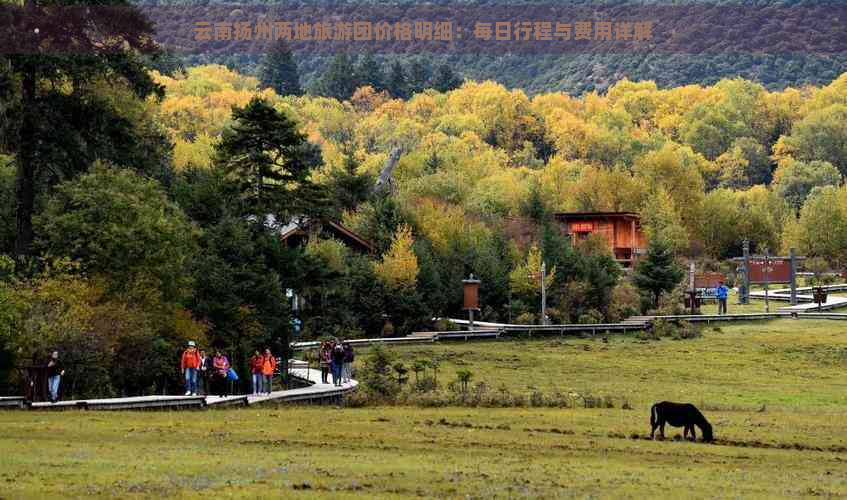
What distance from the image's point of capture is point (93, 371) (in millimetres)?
37812

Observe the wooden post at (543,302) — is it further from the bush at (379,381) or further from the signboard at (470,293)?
the bush at (379,381)

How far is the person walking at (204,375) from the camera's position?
39.9 metres

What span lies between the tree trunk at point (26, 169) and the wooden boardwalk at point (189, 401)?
26.9ft

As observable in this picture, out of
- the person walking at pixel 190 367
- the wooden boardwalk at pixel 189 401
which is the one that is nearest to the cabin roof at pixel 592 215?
the wooden boardwalk at pixel 189 401

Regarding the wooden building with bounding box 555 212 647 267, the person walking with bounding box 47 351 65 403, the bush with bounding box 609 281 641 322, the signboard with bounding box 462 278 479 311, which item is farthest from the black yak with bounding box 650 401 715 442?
the wooden building with bounding box 555 212 647 267

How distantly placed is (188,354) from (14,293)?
4.66 meters

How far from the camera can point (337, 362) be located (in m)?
43.5

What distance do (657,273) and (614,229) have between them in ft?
98.8

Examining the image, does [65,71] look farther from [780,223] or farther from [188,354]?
[780,223]

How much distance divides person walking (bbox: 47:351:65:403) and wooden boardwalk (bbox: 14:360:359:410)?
0.64m

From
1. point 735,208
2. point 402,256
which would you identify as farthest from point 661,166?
point 402,256

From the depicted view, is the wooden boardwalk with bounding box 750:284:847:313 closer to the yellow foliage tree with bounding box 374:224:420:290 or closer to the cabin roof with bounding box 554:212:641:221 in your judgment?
the cabin roof with bounding box 554:212:641:221

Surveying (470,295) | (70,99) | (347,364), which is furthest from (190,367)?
(470,295)

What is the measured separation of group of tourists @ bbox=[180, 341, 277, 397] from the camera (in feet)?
126
